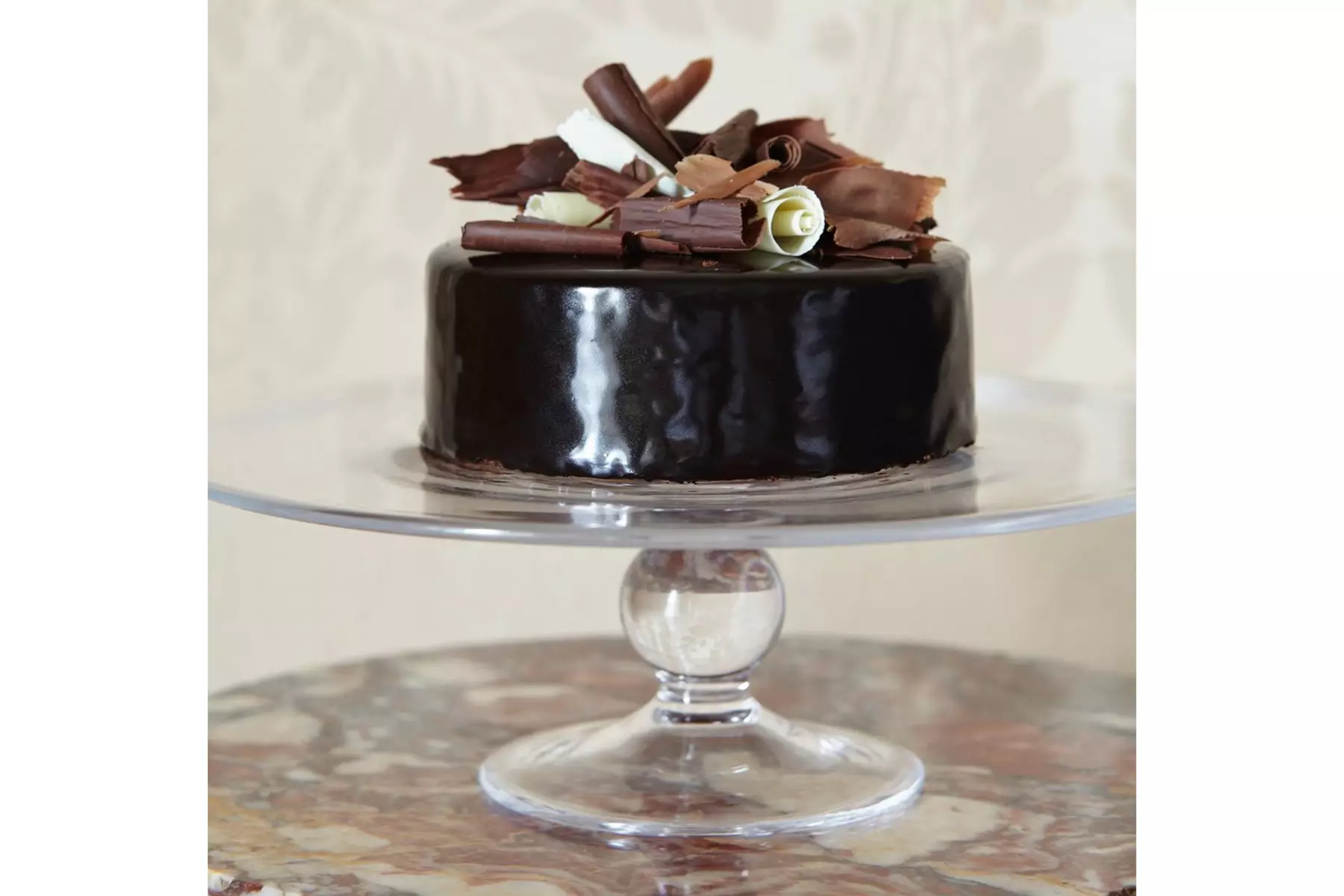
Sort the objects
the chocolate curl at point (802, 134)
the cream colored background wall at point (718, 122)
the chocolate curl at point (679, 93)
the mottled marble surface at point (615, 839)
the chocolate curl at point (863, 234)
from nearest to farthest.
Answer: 1. the mottled marble surface at point (615, 839)
2. the chocolate curl at point (863, 234)
3. the chocolate curl at point (802, 134)
4. the chocolate curl at point (679, 93)
5. the cream colored background wall at point (718, 122)

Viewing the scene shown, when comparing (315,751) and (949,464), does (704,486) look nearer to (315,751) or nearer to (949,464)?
(949,464)

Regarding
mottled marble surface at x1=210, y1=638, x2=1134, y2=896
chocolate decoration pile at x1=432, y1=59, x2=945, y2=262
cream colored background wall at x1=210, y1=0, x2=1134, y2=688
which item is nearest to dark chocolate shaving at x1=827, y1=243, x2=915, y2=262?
chocolate decoration pile at x1=432, y1=59, x2=945, y2=262

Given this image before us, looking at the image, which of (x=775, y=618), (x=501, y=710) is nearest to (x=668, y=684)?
(x=775, y=618)

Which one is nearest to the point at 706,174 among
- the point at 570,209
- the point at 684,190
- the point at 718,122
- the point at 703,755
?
the point at 684,190

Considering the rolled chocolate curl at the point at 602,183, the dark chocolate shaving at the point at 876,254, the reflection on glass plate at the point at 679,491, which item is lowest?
the reflection on glass plate at the point at 679,491

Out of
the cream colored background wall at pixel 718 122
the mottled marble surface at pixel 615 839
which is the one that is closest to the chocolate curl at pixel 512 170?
the mottled marble surface at pixel 615 839

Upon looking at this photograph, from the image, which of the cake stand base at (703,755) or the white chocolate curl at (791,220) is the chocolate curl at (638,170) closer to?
the white chocolate curl at (791,220)
